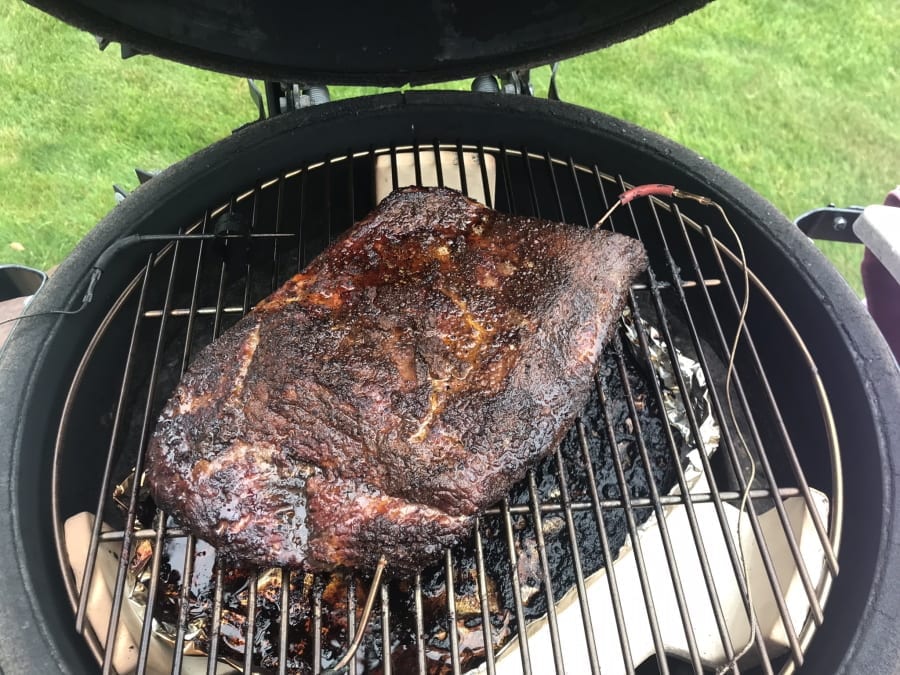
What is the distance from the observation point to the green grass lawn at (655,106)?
4.14 metres

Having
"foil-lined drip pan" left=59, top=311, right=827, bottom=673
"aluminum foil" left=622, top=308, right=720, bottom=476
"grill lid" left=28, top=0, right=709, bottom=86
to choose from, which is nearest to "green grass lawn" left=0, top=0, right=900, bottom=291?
"aluminum foil" left=622, top=308, right=720, bottom=476

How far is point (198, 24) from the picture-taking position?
1950mm

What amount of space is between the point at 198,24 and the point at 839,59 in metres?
5.26

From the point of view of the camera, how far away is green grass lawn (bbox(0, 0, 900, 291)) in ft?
13.6

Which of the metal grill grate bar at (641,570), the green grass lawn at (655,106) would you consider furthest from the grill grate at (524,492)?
the green grass lawn at (655,106)

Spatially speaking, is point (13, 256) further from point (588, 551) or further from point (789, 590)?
point (789, 590)

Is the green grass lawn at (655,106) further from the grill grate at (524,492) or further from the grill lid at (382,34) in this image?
the grill lid at (382,34)

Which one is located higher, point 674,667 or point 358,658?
point 358,658

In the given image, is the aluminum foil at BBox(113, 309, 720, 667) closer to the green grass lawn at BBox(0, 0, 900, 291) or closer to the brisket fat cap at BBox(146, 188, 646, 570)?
the brisket fat cap at BBox(146, 188, 646, 570)

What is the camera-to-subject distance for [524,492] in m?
2.19

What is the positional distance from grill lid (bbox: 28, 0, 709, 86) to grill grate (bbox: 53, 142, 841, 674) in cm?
37

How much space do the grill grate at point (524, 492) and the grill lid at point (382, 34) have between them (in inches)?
14.5

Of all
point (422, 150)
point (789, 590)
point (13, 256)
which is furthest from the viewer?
point (13, 256)

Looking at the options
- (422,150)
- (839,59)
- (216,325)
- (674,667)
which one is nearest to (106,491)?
(216,325)
